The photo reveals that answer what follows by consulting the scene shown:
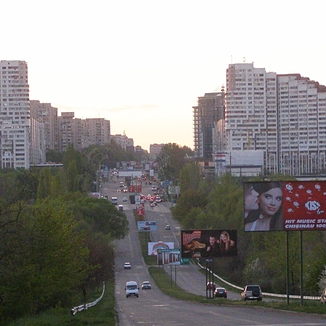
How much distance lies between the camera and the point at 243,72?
574 feet

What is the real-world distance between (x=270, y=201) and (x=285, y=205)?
0.53 metres

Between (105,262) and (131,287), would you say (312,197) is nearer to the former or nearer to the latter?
(105,262)

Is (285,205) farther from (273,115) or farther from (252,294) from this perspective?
(273,115)

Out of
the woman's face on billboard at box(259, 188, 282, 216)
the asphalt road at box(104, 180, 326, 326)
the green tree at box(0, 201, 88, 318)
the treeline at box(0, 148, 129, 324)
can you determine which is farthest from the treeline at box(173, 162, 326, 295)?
the treeline at box(0, 148, 129, 324)

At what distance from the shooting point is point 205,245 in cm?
3947

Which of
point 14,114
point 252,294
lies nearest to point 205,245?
point 252,294

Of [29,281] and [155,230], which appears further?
[155,230]

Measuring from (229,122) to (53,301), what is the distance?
148 m

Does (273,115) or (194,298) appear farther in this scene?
(273,115)

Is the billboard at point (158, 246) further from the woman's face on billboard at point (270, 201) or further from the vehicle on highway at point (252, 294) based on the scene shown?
the woman's face on billboard at point (270, 201)

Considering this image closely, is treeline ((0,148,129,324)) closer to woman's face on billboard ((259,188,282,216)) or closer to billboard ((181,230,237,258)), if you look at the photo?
billboard ((181,230,237,258))

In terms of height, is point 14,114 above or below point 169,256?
above

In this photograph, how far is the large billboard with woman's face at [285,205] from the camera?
88.3ft

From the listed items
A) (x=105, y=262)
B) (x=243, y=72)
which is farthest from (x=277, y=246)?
(x=243, y=72)
